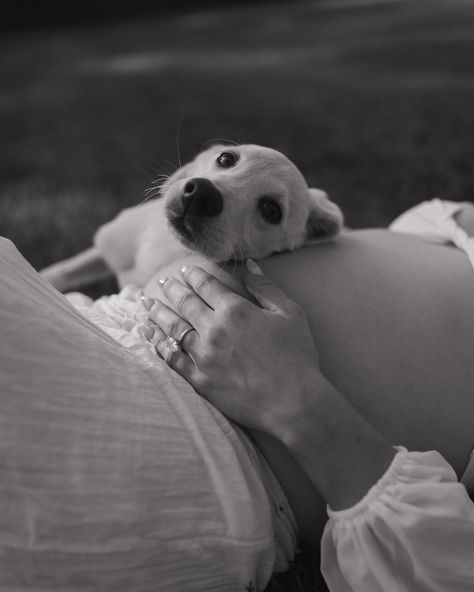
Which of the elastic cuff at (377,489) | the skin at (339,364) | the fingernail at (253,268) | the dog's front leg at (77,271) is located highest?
the fingernail at (253,268)

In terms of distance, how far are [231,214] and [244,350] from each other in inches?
28.2

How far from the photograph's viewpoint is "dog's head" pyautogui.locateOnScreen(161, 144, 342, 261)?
212cm

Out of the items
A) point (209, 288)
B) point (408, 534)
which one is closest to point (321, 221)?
point (209, 288)

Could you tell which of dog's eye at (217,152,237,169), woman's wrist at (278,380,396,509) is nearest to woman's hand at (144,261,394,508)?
woman's wrist at (278,380,396,509)

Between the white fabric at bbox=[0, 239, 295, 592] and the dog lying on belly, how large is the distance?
2.19ft

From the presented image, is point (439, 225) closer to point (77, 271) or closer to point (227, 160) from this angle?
point (227, 160)

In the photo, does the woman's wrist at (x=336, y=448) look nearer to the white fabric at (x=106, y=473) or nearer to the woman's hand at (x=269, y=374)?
the woman's hand at (x=269, y=374)

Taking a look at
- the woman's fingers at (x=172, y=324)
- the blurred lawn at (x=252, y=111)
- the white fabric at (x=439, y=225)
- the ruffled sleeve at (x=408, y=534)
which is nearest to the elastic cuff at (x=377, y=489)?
the ruffled sleeve at (x=408, y=534)

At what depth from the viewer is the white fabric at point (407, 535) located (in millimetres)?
1351

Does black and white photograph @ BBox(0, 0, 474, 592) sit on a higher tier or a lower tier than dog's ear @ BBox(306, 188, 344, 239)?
A: lower

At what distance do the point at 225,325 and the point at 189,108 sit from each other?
4.95m

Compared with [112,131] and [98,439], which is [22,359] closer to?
[98,439]

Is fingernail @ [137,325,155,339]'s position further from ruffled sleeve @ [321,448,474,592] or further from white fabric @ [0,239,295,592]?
ruffled sleeve @ [321,448,474,592]

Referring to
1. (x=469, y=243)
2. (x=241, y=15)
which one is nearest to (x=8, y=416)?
(x=469, y=243)
